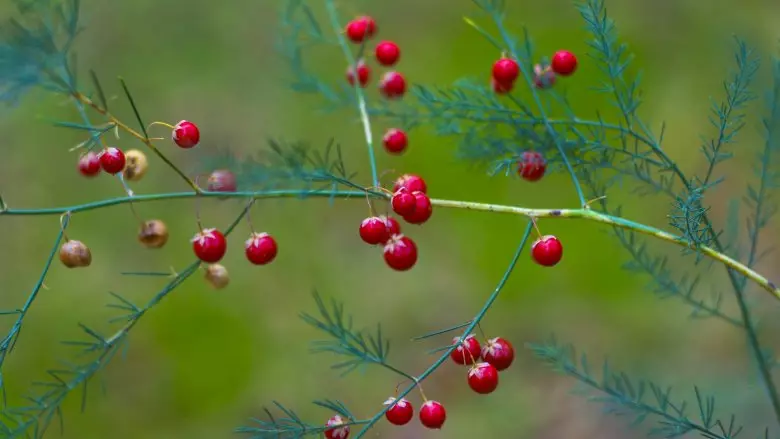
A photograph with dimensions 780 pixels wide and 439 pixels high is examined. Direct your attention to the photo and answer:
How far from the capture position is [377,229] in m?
0.53

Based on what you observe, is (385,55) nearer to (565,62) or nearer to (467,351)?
(565,62)

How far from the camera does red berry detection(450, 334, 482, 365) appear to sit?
20.7 inches

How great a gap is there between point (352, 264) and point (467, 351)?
99cm

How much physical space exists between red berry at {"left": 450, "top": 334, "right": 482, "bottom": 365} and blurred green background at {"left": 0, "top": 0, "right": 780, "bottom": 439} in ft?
2.39

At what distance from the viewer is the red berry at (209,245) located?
21.2 inches

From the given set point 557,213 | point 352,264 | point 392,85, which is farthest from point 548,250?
point 352,264

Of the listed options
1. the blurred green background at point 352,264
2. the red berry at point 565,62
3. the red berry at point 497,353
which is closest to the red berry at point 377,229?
the red berry at point 497,353

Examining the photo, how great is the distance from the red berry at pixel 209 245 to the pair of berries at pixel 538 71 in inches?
10.7

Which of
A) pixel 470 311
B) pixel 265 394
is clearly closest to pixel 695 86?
pixel 470 311

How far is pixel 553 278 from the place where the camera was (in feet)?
4.78

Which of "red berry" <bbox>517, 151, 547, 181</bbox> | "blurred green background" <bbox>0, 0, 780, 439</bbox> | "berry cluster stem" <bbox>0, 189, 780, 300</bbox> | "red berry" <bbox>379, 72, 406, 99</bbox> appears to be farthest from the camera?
"blurred green background" <bbox>0, 0, 780, 439</bbox>

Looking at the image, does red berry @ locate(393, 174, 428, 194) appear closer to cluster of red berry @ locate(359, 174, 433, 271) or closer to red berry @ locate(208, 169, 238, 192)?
cluster of red berry @ locate(359, 174, 433, 271)

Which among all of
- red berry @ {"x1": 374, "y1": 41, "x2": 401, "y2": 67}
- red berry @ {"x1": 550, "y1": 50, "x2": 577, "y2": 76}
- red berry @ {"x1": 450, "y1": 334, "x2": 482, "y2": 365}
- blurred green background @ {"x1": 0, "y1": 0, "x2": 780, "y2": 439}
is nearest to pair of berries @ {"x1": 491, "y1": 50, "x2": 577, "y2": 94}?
red berry @ {"x1": 550, "y1": 50, "x2": 577, "y2": 76}

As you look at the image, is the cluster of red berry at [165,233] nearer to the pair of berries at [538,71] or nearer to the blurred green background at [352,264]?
the pair of berries at [538,71]
